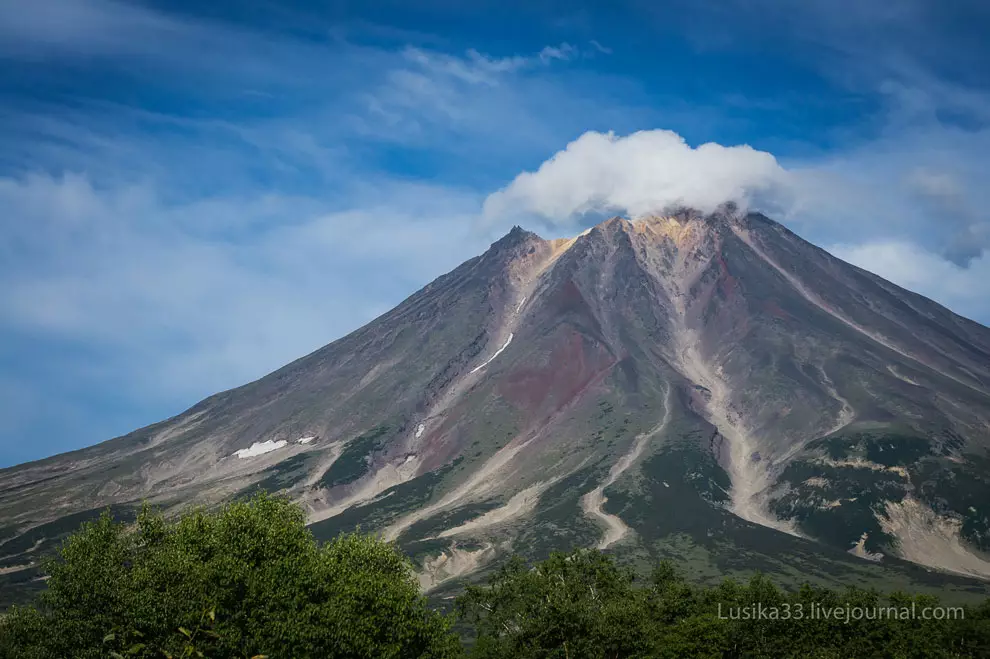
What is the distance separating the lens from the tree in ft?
120

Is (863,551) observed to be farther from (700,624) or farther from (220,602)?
(220,602)

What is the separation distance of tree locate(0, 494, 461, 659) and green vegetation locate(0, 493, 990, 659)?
0.08m

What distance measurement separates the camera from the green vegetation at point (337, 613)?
3691 centimetres

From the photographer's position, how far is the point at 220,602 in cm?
3778

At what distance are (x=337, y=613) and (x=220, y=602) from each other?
5.97 meters

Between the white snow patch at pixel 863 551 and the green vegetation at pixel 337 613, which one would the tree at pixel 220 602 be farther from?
the white snow patch at pixel 863 551

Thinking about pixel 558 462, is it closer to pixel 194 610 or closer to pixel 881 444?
pixel 881 444

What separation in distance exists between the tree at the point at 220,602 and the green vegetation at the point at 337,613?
75 millimetres

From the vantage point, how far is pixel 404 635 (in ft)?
127

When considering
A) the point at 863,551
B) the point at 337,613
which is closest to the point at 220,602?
the point at 337,613

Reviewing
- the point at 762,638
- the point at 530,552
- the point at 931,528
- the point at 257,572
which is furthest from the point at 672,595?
the point at 931,528

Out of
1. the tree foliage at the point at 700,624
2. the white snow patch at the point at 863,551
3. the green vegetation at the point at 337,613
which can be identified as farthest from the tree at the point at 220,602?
the white snow patch at the point at 863,551

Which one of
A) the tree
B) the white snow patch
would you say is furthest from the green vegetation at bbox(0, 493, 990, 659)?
the white snow patch

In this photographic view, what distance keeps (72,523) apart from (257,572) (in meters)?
166
